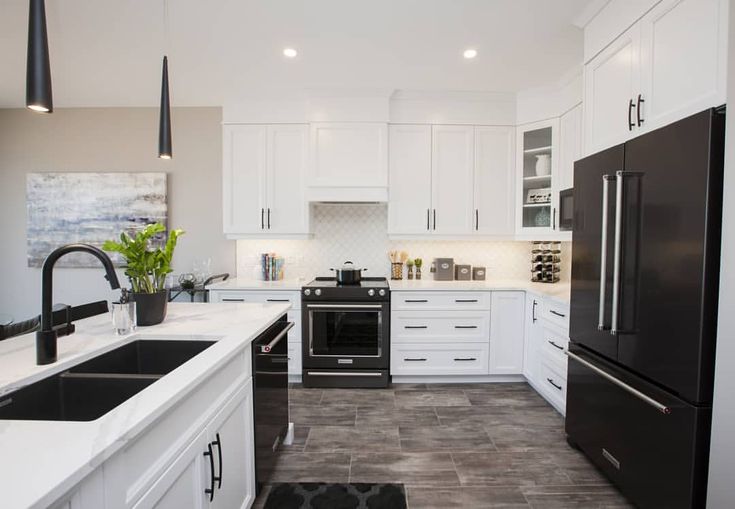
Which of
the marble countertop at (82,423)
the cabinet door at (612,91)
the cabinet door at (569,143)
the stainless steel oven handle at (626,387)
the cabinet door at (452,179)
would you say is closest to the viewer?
the marble countertop at (82,423)

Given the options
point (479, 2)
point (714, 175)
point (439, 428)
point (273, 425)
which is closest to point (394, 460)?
point (439, 428)

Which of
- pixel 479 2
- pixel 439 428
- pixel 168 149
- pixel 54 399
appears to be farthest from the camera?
pixel 439 428

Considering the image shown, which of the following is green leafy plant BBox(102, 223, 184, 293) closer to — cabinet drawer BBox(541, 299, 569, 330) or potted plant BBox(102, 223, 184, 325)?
potted plant BBox(102, 223, 184, 325)

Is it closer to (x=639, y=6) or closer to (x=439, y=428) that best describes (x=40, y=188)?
(x=439, y=428)

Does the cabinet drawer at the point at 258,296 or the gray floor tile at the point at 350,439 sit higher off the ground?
the cabinet drawer at the point at 258,296

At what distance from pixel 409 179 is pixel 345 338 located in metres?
1.64

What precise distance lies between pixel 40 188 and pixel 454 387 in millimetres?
4698

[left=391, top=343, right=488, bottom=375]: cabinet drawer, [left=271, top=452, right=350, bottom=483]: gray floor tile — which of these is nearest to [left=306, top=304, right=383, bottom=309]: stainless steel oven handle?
[left=391, top=343, right=488, bottom=375]: cabinet drawer

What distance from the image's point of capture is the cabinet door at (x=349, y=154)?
3.46 m

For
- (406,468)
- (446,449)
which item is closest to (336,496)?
(406,468)

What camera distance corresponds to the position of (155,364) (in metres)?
1.56

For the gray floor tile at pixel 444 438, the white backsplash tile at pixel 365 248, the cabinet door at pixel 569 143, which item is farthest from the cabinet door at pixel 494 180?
the gray floor tile at pixel 444 438

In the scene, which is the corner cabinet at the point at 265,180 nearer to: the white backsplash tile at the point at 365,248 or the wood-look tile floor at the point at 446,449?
the white backsplash tile at the point at 365,248

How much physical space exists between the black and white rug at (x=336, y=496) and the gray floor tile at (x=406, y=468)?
0.08 m
